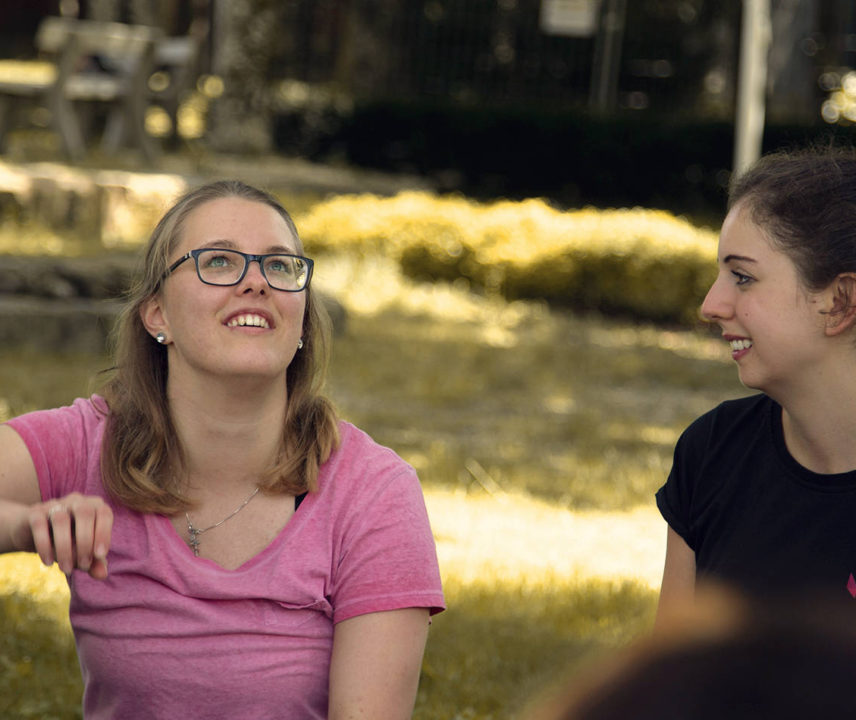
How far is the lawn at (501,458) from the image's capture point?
374cm

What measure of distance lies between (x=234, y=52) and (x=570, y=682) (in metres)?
14.2

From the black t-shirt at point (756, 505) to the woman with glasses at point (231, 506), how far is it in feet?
1.72

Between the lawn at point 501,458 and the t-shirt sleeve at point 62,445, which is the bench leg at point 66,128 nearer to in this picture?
the lawn at point 501,458

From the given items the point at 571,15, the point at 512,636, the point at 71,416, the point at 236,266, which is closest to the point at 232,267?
the point at 236,266

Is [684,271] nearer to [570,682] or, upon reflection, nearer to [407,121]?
[407,121]

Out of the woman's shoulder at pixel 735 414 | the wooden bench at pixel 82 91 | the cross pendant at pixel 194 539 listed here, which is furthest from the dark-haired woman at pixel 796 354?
the wooden bench at pixel 82 91

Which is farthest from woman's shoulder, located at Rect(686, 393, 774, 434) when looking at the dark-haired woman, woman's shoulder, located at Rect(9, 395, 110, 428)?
woman's shoulder, located at Rect(9, 395, 110, 428)

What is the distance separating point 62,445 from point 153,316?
0.31m

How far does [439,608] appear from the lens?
7.14 ft

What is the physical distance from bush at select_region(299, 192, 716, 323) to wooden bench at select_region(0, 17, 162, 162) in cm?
216

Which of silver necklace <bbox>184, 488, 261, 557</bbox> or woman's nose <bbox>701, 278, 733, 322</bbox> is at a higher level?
woman's nose <bbox>701, 278, 733, 322</bbox>

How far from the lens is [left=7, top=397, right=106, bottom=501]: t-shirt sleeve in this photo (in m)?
2.18

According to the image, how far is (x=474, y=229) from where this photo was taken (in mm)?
10266

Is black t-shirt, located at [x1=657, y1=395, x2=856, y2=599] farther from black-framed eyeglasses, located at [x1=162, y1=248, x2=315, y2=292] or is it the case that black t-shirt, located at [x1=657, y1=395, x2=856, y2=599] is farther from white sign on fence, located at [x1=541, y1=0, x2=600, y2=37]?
white sign on fence, located at [x1=541, y1=0, x2=600, y2=37]
